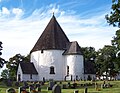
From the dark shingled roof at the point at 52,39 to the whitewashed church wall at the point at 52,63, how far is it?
4.35 ft

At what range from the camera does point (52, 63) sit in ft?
248

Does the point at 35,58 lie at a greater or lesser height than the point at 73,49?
lesser

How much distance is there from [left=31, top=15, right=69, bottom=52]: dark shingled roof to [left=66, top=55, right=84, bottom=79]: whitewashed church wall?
4438mm

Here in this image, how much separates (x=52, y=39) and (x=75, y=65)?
30.7 feet

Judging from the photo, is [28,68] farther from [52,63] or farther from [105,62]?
[105,62]

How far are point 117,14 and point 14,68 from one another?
2228 inches

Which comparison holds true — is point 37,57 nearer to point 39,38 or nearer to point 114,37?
point 39,38

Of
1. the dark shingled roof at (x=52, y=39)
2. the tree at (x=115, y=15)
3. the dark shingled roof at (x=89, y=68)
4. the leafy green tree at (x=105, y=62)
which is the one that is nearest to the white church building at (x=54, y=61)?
the dark shingled roof at (x=52, y=39)

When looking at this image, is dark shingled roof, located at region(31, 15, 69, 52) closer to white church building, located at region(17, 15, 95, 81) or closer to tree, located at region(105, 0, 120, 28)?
white church building, located at region(17, 15, 95, 81)

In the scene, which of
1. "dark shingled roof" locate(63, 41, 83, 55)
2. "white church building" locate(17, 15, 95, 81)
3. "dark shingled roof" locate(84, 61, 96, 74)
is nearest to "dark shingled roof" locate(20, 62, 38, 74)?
"white church building" locate(17, 15, 95, 81)

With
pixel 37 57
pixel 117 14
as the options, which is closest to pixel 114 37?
pixel 117 14

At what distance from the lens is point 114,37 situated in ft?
142

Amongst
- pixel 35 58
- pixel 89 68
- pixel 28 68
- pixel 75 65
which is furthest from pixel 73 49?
pixel 28 68

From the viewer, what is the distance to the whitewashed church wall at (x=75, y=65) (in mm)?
72938
